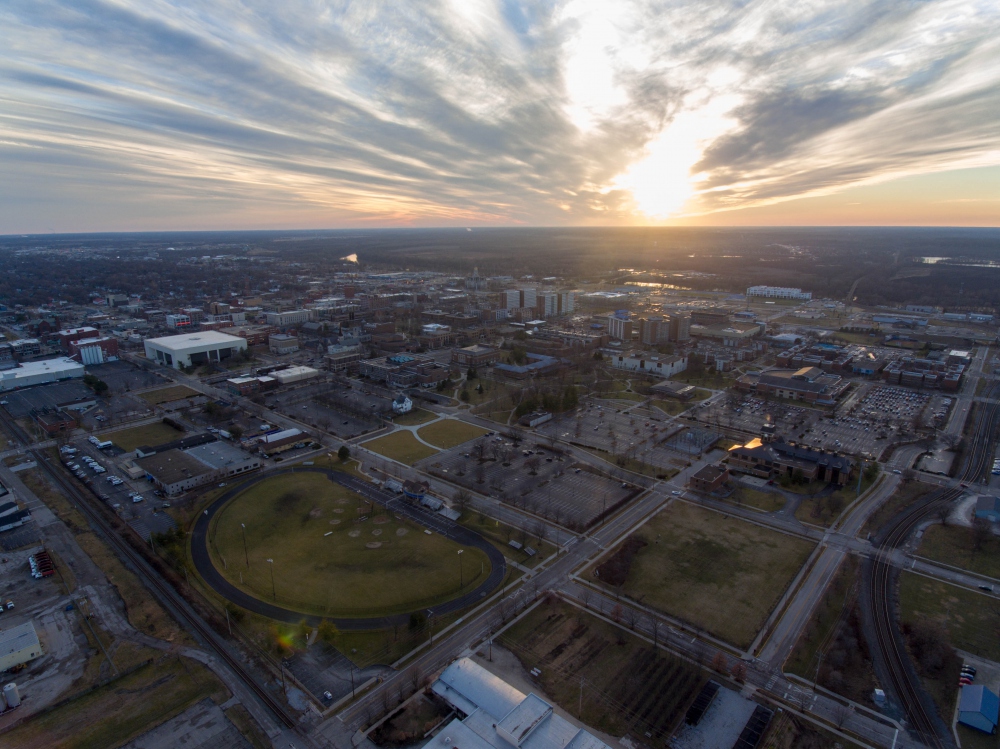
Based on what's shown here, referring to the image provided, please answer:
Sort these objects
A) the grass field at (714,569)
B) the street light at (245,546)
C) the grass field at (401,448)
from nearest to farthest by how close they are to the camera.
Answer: the grass field at (714,569), the street light at (245,546), the grass field at (401,448)

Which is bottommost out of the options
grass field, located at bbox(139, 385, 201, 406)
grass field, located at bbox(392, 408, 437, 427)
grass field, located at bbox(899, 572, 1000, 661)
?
grass field, located at bbox(139, 385, 201, 406)

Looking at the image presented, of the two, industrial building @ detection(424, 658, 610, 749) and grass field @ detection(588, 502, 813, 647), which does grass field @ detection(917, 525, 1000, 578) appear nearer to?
grass field @ detection(588, 502, 813, 647)

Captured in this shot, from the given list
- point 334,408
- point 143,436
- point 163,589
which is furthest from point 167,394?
point 163,589

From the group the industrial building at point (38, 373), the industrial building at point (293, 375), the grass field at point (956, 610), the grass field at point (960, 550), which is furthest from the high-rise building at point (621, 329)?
the industrial building at point (38, 373)

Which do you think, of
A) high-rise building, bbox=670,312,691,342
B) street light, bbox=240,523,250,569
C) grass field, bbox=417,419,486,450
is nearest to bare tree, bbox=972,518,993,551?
grass field, bbox=417,419,486,450

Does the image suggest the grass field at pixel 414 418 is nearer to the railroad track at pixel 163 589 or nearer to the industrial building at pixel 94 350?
the railroad track at pixel 163 589

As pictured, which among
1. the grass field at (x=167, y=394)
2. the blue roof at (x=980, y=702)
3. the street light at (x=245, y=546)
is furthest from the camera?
the grass field at (x=167, y=394)
